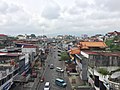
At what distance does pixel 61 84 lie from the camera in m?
43.9

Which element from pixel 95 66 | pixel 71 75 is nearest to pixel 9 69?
pixel 95 66

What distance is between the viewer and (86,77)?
1822 inches

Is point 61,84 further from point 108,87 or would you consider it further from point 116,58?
point 108,87

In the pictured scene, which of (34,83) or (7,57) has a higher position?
(7,57)

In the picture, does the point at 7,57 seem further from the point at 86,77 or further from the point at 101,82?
the point at 101,82

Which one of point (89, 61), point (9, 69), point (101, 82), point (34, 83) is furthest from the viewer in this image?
point (34, 83)

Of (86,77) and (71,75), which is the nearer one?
(86,77)

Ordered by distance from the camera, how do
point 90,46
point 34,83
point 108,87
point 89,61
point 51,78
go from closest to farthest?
1. point 108,87
2. point 89,61
3. point 34,83
4. point 51,78
5. point 90,46

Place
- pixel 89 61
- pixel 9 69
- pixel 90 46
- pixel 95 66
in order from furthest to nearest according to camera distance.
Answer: pixel 90 46
pixel 89 61
pixel 95 66
pixel 9 69

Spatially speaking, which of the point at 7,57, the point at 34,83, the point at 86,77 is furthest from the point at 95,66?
the point at 7,57

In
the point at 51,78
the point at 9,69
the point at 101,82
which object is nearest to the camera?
the point at 101,82

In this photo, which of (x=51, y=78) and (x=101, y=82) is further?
(x=51, y=78)

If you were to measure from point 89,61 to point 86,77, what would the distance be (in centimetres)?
483

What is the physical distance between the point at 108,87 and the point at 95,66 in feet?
43.2
